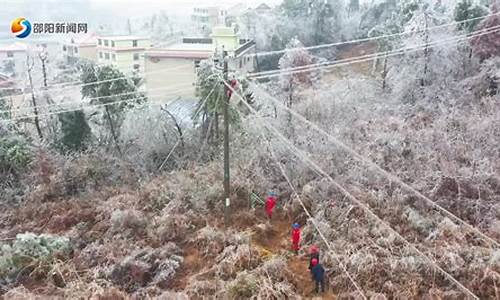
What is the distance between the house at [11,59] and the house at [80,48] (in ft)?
14.2

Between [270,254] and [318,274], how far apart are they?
1520 millimetres

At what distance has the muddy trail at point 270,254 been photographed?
8195mm

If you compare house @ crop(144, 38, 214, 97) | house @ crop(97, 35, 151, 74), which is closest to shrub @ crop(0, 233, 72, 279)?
house @ crop(144, 38, 214, 97)

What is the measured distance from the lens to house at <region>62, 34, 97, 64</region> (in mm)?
39688

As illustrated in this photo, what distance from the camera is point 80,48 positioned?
39906 mm

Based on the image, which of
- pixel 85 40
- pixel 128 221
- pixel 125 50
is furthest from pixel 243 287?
pixel 85 40

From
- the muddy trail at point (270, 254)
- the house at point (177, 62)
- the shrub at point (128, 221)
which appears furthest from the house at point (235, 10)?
the muddy trail at point (270, 254)

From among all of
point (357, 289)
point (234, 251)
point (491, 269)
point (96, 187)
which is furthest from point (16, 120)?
point (491, 269)

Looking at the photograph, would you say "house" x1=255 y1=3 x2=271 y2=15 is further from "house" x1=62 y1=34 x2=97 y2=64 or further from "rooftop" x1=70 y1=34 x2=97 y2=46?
"house" x1=62 y1=34 x2=97 y2=64

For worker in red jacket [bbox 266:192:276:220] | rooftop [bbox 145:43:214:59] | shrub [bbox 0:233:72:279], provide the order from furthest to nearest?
rooftop [bbox 145:43:214:59] → worker in red jacket [bbox 266:192:276:220] → shrub [bbox 0:233:72:279]

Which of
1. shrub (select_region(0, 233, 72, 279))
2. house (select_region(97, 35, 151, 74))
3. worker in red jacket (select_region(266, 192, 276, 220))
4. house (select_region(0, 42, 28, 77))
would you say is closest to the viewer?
shrub (select_region(0, 233, 72, 279))

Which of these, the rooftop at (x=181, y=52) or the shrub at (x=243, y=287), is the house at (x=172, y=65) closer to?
the rooftop at (x=181, y=52)

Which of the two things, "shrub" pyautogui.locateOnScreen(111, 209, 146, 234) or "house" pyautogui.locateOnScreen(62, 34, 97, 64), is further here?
"house" pyautogui.locateOnScreen(62, 34, 97, 64)

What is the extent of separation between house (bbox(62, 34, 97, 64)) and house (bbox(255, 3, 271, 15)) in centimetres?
1659
